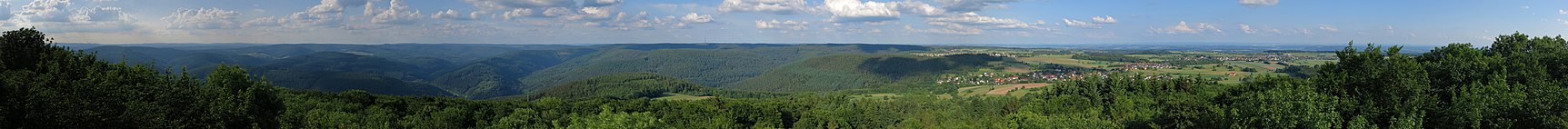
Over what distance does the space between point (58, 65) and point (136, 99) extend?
6878 mm

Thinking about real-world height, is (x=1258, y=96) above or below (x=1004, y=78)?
above

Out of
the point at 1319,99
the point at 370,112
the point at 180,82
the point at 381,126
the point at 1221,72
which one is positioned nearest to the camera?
the point at 1319,99

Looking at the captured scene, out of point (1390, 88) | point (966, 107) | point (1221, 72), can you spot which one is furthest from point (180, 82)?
point (1221, 72)

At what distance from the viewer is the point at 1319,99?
26.0 meters

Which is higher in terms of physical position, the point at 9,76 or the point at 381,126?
the point at 9,76

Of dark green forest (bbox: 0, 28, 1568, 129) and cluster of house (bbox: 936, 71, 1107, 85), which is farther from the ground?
dark green forest (bbox: 0, 28, 1568, 129)

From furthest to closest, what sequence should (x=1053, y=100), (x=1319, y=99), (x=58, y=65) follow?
(x=1053, y=100), (x=58, y=65), (x=1319, y=99)

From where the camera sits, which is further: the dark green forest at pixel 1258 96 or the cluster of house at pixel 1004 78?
the cluster of house at pixel 1004 78

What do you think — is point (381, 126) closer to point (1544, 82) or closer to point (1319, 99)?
point (1319, 99)

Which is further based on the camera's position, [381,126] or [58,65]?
[381,126]

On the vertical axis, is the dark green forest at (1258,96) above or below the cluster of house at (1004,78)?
above

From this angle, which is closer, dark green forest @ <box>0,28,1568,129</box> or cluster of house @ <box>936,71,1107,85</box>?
dark green forest @ <box>0,28,1568,129</box>

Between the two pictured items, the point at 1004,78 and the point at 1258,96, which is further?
A: the point at 1004,78

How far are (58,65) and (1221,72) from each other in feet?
510
